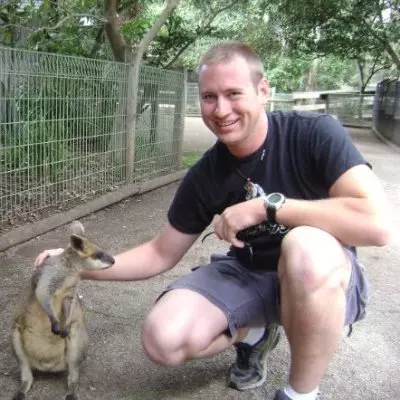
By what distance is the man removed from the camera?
170 centimetres

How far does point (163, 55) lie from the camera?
8.04 m

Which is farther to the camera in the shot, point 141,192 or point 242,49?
point 141,192

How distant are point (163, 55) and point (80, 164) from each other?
3915 millimetres

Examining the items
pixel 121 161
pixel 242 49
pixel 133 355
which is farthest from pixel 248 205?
pixel 121 161

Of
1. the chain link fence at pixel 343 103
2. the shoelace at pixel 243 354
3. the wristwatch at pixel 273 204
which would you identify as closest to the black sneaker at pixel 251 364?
the shoelace at pixel 243 354

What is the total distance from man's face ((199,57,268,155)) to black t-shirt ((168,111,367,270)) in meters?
0.11

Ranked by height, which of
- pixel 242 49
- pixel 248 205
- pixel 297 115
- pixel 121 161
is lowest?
pixel 121 161

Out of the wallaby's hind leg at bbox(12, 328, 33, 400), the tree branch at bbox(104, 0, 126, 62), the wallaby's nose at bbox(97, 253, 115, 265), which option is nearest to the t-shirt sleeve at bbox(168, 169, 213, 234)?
the wallaby's nose at bbox(97, 253, 115, 265)

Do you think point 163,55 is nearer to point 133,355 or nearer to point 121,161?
point 121,161

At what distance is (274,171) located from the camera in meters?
1.95

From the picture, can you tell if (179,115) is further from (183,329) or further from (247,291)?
(183,329)

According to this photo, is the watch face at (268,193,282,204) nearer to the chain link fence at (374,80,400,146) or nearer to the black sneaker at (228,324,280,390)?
the black sneaker at (228,324,280,390)

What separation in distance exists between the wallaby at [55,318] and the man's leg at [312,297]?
0.71m

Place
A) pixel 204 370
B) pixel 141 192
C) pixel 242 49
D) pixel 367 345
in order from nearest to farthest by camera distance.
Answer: pixel 242 49, pixel 204 370, pixel 367 345, pixel 141 192
